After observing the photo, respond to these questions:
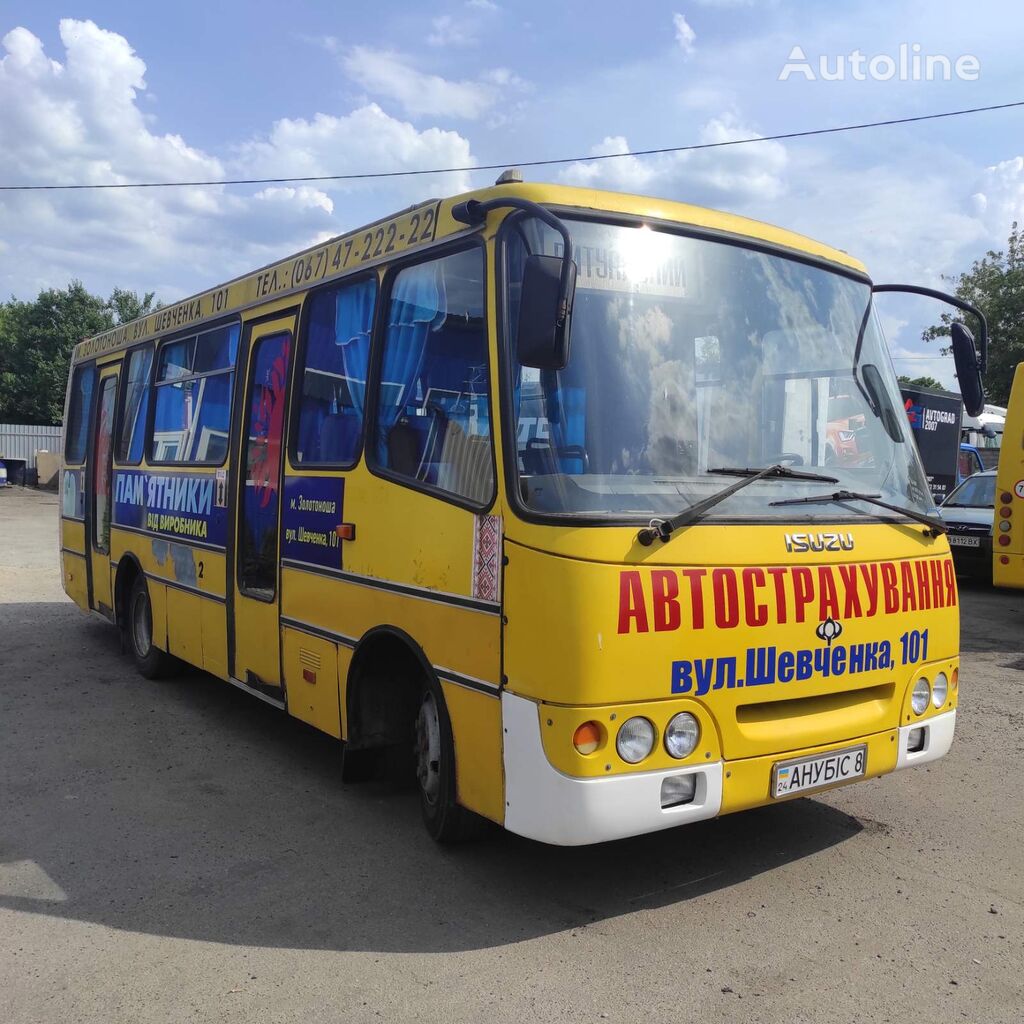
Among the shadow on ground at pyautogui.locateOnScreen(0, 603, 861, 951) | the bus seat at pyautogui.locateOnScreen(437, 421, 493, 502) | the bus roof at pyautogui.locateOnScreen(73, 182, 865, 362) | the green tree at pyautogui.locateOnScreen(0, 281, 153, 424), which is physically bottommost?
the shadow on ground at pyautogui.locateOnScreen(0, 603, 861, 951)

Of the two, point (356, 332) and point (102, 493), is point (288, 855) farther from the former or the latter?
point (102, 493)

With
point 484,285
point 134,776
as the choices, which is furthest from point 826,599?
point 134,776

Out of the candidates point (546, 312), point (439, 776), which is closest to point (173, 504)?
point (439, 776)

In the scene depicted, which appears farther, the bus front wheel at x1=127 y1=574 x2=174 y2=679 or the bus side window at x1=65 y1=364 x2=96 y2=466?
the bus side window at x1=65 y1=364 x2=96 y2=466

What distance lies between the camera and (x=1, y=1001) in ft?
11.0

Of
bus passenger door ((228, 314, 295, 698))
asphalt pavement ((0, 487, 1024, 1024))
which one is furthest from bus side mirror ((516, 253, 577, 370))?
bus passenger door ((228, 314, 295, 698))

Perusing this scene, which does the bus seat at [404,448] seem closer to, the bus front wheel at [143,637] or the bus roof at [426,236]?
the bus roof at [426,236]

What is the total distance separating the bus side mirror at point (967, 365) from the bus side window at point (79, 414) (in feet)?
25.4

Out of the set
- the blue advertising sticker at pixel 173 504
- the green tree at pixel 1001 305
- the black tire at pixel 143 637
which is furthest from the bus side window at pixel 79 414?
the green tree at pixel 1001 305

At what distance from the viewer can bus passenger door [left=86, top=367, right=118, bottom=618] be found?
901cm

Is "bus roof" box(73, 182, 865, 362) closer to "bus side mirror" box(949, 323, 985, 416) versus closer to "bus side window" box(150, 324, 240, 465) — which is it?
"bus side window" box(150, 324, 240, 465)

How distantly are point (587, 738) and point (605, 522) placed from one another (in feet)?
2.50

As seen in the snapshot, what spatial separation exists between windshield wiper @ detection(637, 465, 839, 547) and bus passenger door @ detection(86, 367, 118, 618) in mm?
6536

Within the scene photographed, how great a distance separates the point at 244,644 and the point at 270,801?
1231 millimetres
